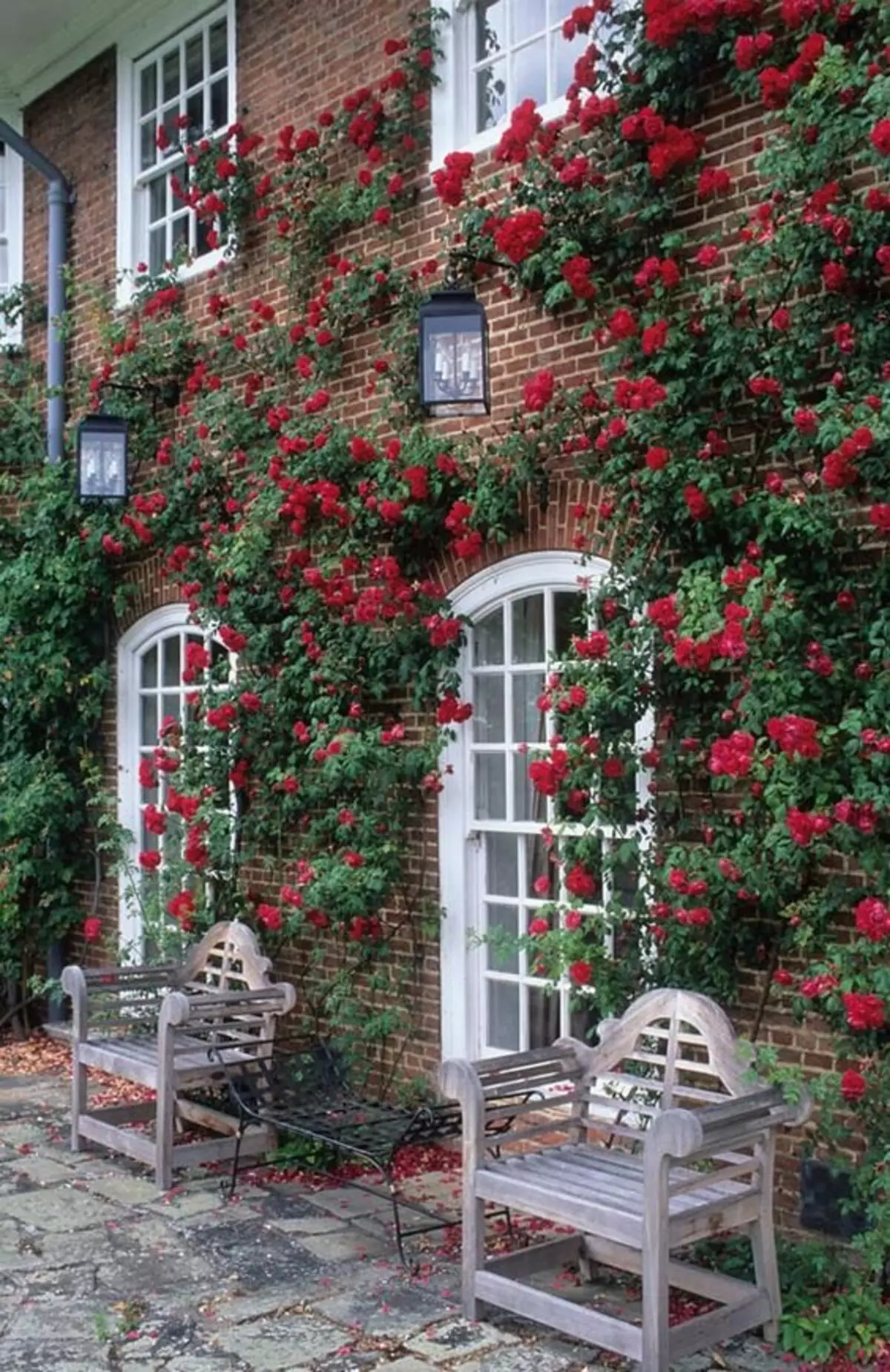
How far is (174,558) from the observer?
26.9 feet

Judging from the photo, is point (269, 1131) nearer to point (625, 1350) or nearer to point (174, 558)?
point (625, 1350)

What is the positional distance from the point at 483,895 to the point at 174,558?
2.74 metres

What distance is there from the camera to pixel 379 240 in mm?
7387

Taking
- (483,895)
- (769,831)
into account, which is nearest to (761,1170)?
(769,831)

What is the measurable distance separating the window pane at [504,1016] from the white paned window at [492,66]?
3814 millimetres

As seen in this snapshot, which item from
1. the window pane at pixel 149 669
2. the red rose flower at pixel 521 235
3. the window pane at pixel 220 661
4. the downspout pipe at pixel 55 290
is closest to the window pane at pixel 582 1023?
the window pane at pixel 220 661

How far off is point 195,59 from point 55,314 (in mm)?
1871

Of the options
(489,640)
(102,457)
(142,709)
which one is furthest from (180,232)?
(489,640)

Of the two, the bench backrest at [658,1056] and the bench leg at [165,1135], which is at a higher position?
the bench backrest at [658,1056]

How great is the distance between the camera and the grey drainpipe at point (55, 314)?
377 inches

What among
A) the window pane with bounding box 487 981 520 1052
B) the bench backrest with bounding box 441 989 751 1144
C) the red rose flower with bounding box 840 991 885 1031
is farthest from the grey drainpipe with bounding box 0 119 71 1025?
the red rose flower with bounding box 840 991 885 1031

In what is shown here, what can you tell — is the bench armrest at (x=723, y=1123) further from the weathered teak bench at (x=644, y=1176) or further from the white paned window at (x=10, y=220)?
the white paned window at (x=10, y=220)

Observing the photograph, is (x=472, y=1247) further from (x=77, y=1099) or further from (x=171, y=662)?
(x=171, y=662)

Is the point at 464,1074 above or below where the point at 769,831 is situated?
below
